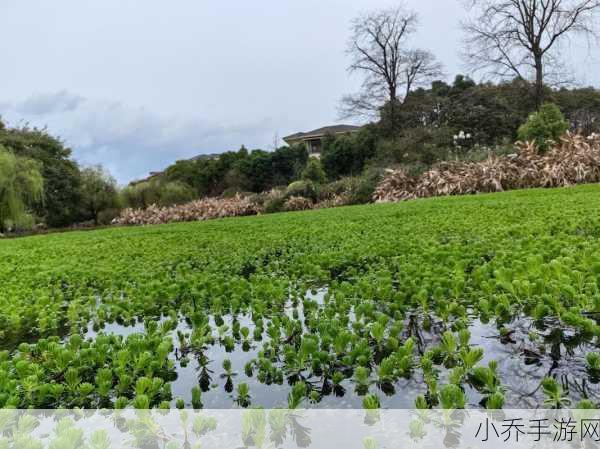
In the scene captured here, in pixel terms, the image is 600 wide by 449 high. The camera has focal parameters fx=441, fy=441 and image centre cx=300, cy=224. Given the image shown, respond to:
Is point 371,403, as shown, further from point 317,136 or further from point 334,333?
point 317,136

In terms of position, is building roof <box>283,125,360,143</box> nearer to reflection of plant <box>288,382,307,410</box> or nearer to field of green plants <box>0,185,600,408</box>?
field of green plants <box>0,185,600,408</box>

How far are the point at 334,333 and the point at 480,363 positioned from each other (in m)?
0.67

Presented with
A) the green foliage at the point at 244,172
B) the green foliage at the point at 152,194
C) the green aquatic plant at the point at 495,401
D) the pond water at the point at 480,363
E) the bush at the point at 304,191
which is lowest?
the pond water at the point at 480,363

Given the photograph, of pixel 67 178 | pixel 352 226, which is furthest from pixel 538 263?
pixel 67 178

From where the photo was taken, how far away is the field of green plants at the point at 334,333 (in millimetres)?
1784

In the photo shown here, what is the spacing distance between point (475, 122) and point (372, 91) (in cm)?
681

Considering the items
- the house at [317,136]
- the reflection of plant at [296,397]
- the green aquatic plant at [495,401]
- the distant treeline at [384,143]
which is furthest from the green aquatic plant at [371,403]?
the house at [317,136]

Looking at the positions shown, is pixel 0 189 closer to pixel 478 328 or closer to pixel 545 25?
pixel 478 328

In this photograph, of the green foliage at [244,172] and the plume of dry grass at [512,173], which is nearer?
the plume of dry grass at [512,173]

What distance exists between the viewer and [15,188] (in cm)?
1862

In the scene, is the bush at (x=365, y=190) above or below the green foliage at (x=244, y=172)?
below

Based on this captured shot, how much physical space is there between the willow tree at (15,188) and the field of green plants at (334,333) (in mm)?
16726

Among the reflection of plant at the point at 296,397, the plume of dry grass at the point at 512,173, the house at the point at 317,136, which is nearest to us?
the reflection of plant at the point at 296,397

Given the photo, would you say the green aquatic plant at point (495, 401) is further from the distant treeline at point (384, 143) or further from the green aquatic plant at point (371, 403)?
the distant treeline at point (384, 143)
